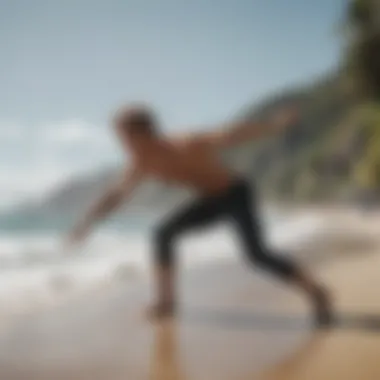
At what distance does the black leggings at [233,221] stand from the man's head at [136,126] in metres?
0.16

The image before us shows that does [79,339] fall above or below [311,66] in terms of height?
below

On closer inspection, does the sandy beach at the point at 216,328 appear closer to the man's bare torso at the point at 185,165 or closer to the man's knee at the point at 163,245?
the man's knee at the point at 163,245

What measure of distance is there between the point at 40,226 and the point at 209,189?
333 mm

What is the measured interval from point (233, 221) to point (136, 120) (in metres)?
0.27

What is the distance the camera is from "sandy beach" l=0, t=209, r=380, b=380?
1781mm

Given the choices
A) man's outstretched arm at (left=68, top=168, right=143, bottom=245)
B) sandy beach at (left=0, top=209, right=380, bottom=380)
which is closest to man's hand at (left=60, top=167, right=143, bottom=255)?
man's outstretched arm at (left=68, top=168, right=143, bottom=245)

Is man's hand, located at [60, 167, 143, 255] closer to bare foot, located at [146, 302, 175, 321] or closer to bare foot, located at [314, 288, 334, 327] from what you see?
bare foot, located at [146, 302, 175, 321]

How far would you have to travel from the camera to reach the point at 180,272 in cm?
182

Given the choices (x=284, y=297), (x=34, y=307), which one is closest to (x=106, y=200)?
(x=34, y=307)

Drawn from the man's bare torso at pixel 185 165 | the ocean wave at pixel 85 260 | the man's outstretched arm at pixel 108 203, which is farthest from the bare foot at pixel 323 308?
the man's outstretched arm at pixel 108 203

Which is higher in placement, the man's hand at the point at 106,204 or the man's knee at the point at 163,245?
the man's hand at the point at 106,204

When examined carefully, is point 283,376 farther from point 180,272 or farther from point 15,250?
point 15,250

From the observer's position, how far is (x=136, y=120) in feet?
6.03

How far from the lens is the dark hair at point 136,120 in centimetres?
183
